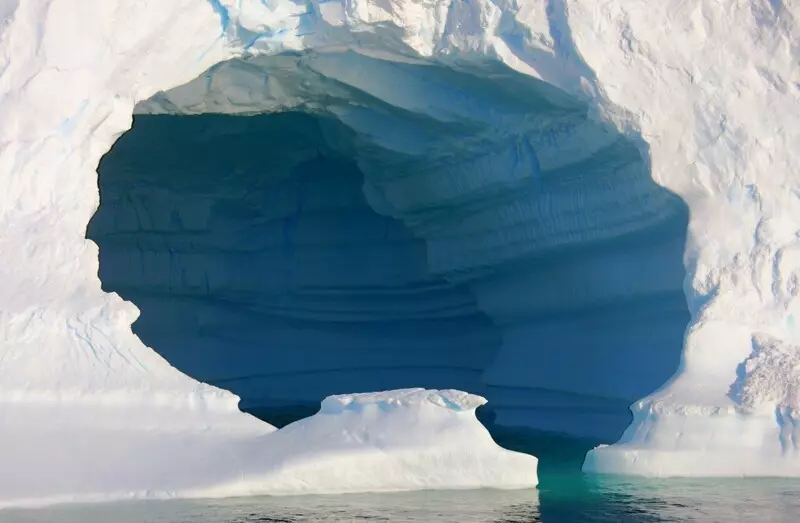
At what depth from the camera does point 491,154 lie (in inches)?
467

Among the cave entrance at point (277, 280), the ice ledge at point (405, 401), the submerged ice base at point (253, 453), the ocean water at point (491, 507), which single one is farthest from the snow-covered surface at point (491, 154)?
the cave entrance at point (277, 280)

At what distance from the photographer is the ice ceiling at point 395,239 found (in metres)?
11.0

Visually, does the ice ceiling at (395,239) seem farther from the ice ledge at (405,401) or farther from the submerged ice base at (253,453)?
the submerged ice base at (253,453)

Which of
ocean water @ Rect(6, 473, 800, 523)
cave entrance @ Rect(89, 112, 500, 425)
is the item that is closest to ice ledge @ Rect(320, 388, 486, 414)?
ocean water @ Rect(6, 473, 800, 523)

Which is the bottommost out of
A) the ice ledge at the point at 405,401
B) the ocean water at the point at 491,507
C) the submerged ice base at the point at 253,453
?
the ocean water at the point at 491,507

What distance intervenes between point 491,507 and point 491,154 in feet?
17.0

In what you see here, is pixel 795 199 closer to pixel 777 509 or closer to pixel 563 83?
pixel 563 83

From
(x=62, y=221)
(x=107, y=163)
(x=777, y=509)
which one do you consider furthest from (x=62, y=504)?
(x=107, y=163)

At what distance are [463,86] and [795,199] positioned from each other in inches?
119

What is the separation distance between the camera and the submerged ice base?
7.34 meters

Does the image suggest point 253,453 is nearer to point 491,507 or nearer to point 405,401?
point 405,401

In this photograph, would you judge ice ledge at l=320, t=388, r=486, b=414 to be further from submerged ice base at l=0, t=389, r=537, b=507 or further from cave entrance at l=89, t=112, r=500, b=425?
cave entrance at l=89, t=112, r=500, b=425

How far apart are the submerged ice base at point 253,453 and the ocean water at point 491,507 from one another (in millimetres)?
109

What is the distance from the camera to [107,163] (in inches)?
589
